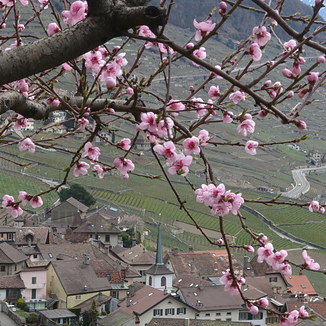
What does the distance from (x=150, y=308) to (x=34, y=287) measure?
7.23 m

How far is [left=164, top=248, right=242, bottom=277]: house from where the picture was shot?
45.6 m

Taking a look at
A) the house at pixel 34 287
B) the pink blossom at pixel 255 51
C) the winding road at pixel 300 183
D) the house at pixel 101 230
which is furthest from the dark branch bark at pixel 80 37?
the winding road at pixel 300 183

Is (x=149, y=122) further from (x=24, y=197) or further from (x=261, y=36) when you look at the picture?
(x=24, y=197)

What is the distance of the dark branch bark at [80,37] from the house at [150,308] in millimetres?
30719

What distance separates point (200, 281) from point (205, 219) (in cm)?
2672

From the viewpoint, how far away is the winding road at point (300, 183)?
93.7 m

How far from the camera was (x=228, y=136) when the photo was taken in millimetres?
124625

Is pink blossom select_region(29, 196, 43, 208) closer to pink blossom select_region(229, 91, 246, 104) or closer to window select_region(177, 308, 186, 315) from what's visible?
pink blossom select_region(229, 91, 246, 104)

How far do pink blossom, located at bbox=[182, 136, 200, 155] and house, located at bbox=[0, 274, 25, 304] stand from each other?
3358 centimetres

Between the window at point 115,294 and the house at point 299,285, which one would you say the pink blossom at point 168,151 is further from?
the house at point 299,285

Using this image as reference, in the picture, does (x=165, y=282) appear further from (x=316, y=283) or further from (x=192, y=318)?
(x=316, y=283)

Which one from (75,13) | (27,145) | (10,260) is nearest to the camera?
(75,13)

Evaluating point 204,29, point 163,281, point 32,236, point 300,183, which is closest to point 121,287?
point 163,281

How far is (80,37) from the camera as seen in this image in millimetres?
2789
